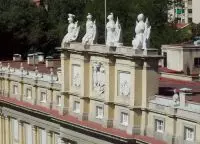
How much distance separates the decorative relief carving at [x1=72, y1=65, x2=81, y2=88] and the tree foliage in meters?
39.0

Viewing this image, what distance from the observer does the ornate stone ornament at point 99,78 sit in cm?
4841

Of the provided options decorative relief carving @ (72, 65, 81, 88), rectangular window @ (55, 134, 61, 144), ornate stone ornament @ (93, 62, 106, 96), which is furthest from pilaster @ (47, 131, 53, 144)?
ornate stone ornament @ (93, 62, 106, 96)

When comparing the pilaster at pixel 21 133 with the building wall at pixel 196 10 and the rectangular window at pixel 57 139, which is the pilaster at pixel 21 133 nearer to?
the rectangular window at pixel 57 139

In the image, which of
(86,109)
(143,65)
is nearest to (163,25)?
(86,109)

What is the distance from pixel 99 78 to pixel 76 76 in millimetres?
3818

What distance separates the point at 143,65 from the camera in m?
43.8

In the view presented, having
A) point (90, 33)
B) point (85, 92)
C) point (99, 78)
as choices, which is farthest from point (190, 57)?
point (99, 78)

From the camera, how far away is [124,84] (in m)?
45.9

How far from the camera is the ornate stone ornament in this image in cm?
4841

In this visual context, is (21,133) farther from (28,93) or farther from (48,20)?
(48,20)

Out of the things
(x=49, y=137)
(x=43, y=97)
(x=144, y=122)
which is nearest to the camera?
(x=144, y=122)

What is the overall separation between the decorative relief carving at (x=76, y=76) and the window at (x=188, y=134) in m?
13.4

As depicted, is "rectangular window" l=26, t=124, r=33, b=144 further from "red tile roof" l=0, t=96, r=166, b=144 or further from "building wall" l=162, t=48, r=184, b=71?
"building wall" l=162, t=48, r=184, b=71

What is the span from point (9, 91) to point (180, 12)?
314ft
